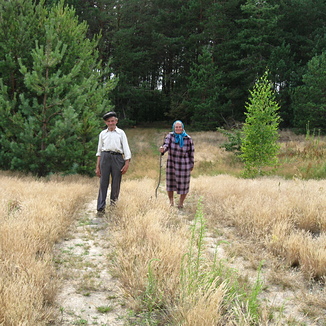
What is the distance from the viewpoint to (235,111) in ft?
104

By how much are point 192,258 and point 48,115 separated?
895 cm

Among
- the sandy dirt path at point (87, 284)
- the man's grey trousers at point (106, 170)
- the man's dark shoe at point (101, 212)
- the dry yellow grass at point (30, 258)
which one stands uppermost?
the man's grey trousers at point (106, 170)

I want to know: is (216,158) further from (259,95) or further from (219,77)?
(219,77)

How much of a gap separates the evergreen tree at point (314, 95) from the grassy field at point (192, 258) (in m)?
18.8

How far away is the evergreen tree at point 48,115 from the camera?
9.88 metres

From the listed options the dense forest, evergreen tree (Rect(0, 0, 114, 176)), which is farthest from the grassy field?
the dense forest

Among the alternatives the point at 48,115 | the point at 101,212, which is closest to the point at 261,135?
the point at 101,212

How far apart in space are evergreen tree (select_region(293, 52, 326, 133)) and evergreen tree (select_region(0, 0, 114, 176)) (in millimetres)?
17907

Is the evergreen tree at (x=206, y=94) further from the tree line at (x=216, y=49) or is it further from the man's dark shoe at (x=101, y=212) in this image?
the man's dark shoe at (x=101, y=212)

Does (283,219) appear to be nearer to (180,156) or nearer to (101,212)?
(180,156)

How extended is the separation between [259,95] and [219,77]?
58.4 feet

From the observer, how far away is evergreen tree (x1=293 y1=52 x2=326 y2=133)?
73.4 ft

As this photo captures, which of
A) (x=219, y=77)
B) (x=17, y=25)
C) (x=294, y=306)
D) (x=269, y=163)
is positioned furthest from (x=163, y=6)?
(x=294, y=306)

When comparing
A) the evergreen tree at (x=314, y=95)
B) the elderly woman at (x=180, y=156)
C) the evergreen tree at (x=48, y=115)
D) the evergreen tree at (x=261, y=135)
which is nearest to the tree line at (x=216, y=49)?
the evergreen tree at (x=314, y=95)
